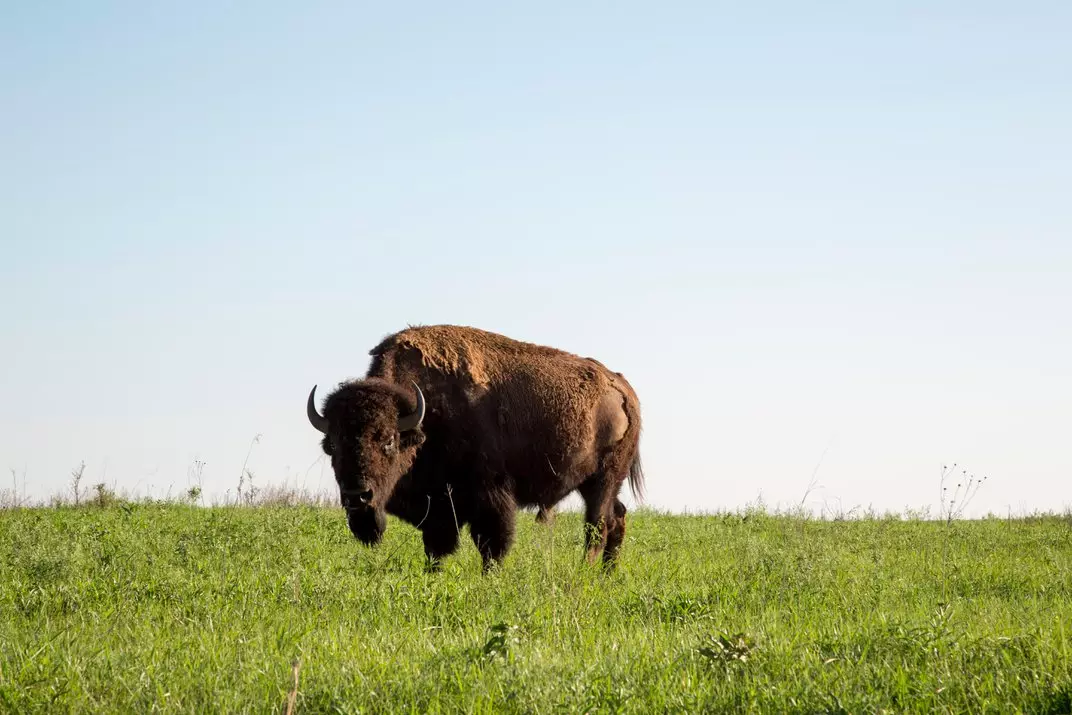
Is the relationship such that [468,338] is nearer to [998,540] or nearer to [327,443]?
[327,443]

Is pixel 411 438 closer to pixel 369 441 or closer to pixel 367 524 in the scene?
pixel 369 441

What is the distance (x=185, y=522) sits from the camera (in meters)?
13.6

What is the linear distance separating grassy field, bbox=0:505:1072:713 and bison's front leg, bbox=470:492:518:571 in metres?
0.28

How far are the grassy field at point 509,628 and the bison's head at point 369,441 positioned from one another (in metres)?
0.53

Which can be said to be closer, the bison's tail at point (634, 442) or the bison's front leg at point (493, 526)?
the bison's front leg at point (493, 526)

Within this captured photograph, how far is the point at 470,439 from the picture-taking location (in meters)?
11.5

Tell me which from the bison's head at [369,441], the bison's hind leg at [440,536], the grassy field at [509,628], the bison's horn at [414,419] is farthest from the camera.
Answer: the bison's hind leg at [440,536]

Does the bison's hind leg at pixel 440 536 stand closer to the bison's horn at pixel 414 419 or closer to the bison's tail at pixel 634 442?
the bison's horn at pixel 414 419

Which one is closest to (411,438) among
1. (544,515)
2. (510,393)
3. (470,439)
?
(470,439)

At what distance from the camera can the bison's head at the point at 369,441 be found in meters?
10.2

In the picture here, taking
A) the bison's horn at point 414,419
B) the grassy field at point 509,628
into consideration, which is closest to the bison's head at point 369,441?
the bison's horn at point 414,419

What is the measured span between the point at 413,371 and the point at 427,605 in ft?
13.4

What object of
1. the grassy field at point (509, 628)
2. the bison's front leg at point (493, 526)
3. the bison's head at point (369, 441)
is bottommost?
the grassy field at point (509, 628)

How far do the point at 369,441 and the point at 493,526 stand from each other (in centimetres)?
176
